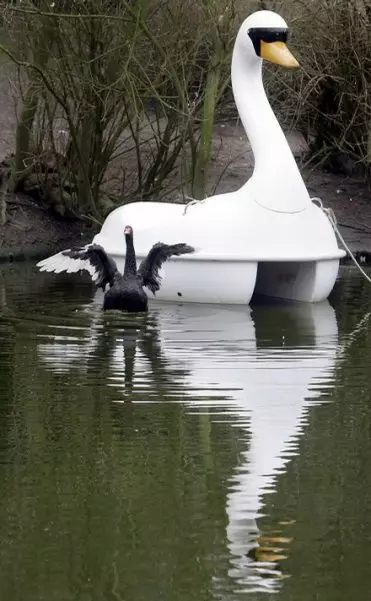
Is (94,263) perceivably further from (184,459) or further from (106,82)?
(184,459)

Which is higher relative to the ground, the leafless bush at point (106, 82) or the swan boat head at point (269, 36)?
the swan boat head at point (269, 36)

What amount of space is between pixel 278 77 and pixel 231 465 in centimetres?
1070

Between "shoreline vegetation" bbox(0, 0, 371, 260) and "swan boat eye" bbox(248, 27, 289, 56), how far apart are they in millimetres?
1933

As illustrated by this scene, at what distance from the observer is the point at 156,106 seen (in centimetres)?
1773

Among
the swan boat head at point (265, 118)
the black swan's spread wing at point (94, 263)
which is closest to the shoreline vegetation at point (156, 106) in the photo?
the swan boat head at point (265, 118)

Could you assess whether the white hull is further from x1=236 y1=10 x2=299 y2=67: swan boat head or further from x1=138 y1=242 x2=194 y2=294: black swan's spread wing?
x1=236 y1=10 x2=299 y2=67: swan boat head

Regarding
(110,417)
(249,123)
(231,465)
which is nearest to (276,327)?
(249,123)

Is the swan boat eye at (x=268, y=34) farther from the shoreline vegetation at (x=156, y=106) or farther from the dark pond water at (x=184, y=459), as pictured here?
the dark pond water at (x=184, y=459)

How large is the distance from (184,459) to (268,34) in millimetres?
6752

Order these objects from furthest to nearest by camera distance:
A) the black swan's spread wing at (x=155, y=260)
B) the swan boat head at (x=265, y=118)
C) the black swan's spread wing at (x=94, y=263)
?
the swan boat head at (x=265, y=118), the black swan's spread wing at (x=94, y=263), the black swan's spread wing at (x=155, y=260)

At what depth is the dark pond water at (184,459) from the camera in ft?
18.9

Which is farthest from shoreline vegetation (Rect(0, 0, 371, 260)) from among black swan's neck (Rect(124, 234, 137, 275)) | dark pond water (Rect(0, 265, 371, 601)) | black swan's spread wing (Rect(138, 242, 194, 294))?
dark pond water (Rect(0, 265, 371, 601))

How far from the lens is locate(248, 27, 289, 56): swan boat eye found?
44.6ft

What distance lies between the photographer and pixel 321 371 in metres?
9.91
